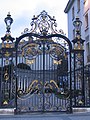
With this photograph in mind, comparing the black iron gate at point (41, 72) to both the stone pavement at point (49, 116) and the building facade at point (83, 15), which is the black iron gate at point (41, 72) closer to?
the stone pavement at point (49, 116)

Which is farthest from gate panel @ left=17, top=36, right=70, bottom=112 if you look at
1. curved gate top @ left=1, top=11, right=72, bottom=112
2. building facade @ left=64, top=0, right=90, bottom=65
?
building facade @ left=64, top=0, right=90, bottom=65

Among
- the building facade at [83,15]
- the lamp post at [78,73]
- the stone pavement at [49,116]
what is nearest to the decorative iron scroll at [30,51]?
the lamp post at [78,73]

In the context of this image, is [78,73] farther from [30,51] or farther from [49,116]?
[49,116]

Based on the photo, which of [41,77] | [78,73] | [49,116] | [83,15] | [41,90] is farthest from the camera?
[83,15]

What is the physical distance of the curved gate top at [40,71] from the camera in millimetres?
14922

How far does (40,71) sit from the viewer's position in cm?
1516

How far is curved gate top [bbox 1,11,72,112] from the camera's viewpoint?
14922 millimetres

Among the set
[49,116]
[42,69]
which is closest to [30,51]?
[42,69]

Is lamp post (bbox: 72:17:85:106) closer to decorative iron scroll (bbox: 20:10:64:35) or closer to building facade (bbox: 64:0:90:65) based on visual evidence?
decorative iron scroll (bbox: 20:10:64:35)

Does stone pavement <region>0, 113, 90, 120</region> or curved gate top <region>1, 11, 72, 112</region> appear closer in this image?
stone pavement <region>0, 113, 90, 120</region>

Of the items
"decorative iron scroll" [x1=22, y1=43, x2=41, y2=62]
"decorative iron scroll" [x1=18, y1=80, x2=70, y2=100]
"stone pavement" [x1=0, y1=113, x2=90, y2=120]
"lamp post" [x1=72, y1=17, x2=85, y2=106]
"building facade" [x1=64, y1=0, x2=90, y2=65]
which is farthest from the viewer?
"building facade" [x1=64, y1=0, x2=90, y2=65]

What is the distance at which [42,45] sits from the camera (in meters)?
15.3

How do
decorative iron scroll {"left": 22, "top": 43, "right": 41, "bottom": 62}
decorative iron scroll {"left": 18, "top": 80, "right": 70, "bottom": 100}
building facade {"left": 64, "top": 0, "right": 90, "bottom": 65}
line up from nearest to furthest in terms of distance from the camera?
decorative iron scroll {"left": 18, "top": 80, "right": 70, "bottom": 100}
decorative iron scroll {"left": 22, "top": 43, "right": 41, "bottom": 62}
building facade {"left": 64, "top": 0, "right": 90, "bottom": 65}

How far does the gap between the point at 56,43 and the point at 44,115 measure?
3434mm
